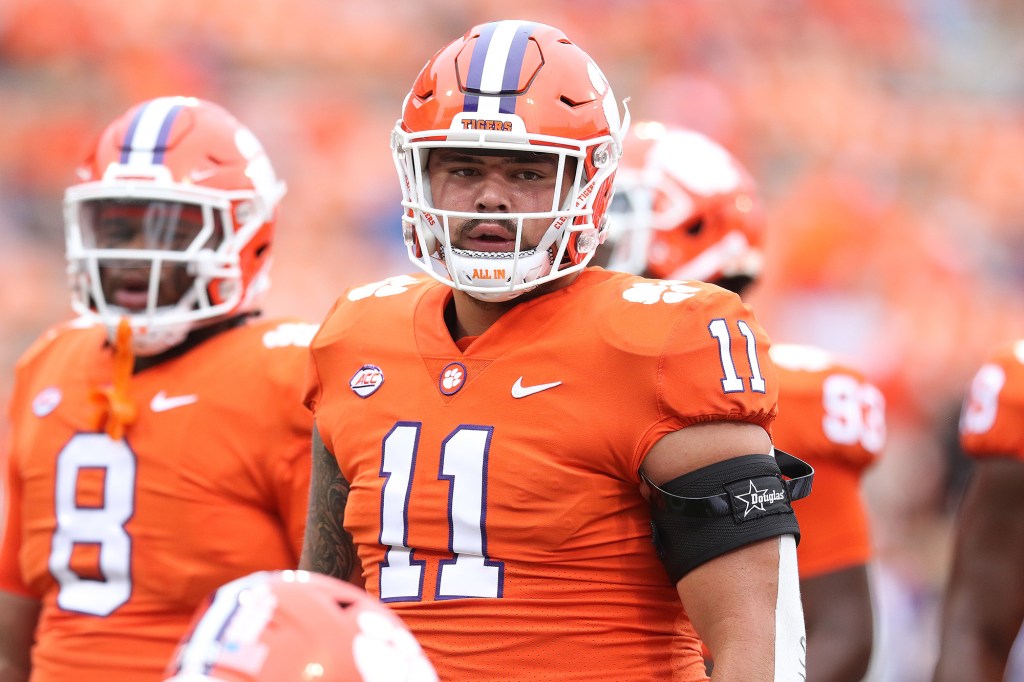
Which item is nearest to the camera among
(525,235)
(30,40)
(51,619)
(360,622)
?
(360,622)

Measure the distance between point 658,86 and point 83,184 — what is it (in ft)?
20.8

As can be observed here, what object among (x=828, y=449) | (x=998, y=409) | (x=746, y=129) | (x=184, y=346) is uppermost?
(x=998, y=409)

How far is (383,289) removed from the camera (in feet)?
8.06

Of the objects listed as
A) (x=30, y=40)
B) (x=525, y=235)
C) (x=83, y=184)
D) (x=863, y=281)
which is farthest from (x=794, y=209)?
(x=525, y=235)

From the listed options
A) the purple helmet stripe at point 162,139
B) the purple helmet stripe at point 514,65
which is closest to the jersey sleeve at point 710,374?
the purple helmet stripe at point 514,65

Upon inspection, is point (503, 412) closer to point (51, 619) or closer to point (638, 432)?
point (638, 432)

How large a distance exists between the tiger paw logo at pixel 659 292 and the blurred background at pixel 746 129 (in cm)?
525

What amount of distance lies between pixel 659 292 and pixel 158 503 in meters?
1.26

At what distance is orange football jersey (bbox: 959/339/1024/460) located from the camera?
3.08m

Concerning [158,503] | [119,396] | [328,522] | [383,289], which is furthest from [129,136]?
[328,522]

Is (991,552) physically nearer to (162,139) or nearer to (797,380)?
(797,380)

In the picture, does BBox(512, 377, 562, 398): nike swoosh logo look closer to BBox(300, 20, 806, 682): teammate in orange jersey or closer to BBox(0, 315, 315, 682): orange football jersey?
BBox(300, 20, 806, 682): teammate in orange jersey

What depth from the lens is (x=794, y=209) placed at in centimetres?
872

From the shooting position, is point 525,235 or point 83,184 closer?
point 525,235
